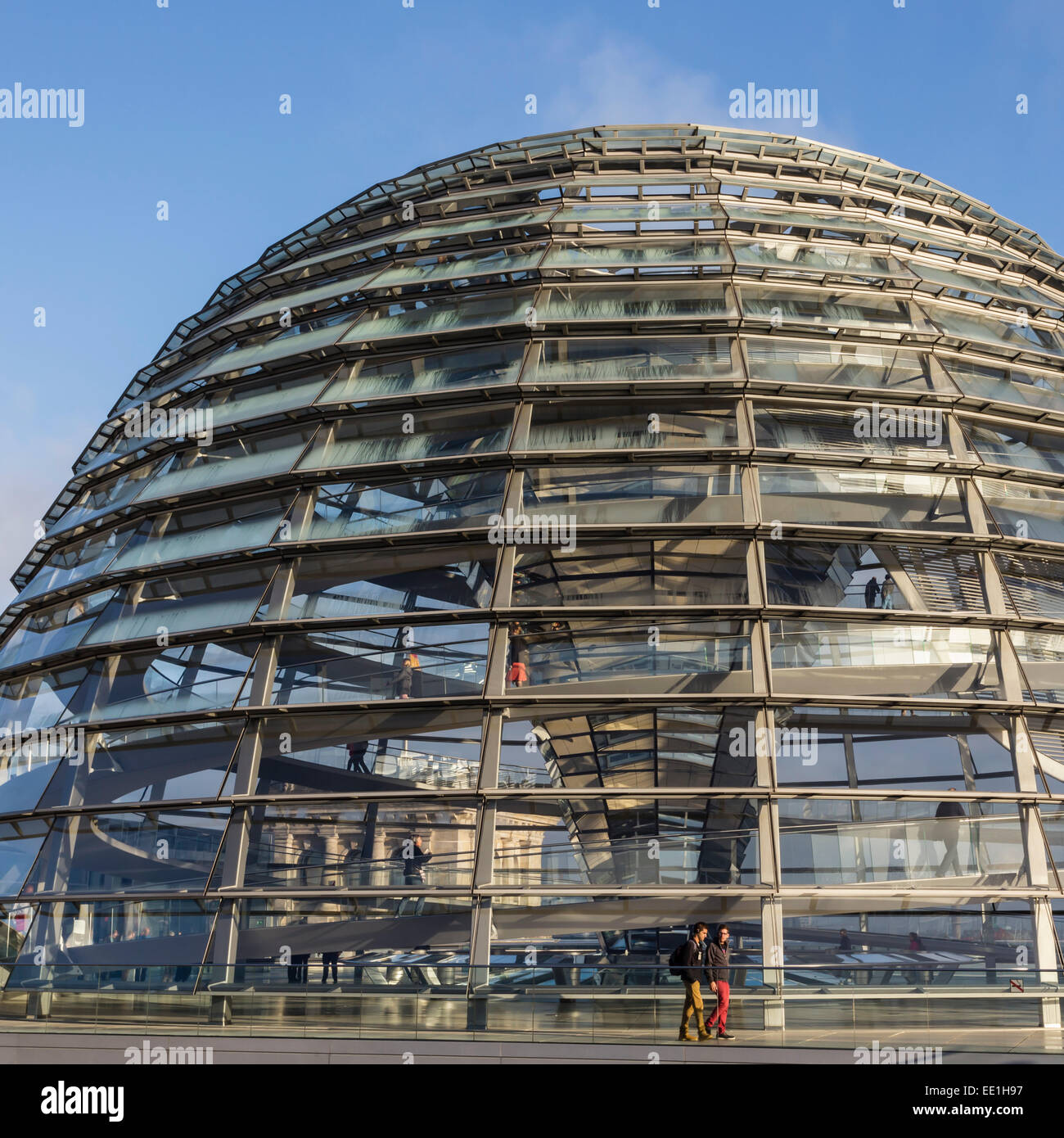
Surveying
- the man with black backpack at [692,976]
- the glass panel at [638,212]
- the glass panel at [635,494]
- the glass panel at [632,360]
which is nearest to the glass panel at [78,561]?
the glass panel at [635,494]

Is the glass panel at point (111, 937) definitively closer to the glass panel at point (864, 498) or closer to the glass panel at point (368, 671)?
the glass panel at point (368, 671)

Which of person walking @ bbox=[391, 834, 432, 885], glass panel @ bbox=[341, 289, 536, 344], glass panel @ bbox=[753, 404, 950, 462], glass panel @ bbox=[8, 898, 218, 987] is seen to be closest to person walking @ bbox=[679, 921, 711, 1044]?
person walking @ bbox=[391, 834, 432, 885]

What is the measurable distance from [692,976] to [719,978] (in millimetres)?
314

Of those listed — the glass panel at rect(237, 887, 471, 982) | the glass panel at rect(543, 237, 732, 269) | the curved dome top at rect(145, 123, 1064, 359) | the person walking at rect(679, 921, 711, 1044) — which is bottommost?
the person walking at rect(679, 921, 711, 1044)

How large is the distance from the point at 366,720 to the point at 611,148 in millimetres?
14916

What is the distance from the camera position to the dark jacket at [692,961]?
12688 millimetres

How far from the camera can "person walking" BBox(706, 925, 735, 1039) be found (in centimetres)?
1250

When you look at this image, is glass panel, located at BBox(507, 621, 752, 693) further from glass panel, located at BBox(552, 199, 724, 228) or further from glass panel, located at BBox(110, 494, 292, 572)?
glass panel, located at BBox(552, 199, 724, 228)

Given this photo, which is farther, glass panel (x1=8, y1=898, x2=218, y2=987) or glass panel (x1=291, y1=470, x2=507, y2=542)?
glass panel (x1=291, y1=470, x2=507, y2=542)

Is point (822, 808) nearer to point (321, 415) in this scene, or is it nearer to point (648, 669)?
point (648, 669)

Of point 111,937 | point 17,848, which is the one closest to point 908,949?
point 111,937

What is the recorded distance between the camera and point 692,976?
12695mm

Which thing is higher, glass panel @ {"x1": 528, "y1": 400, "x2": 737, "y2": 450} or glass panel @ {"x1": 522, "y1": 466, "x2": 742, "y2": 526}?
glass panel @ {"x1": 528, "y1": 400, "x2": 737, "y2": 450}

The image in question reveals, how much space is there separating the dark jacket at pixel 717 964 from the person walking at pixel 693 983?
0.33 feet
